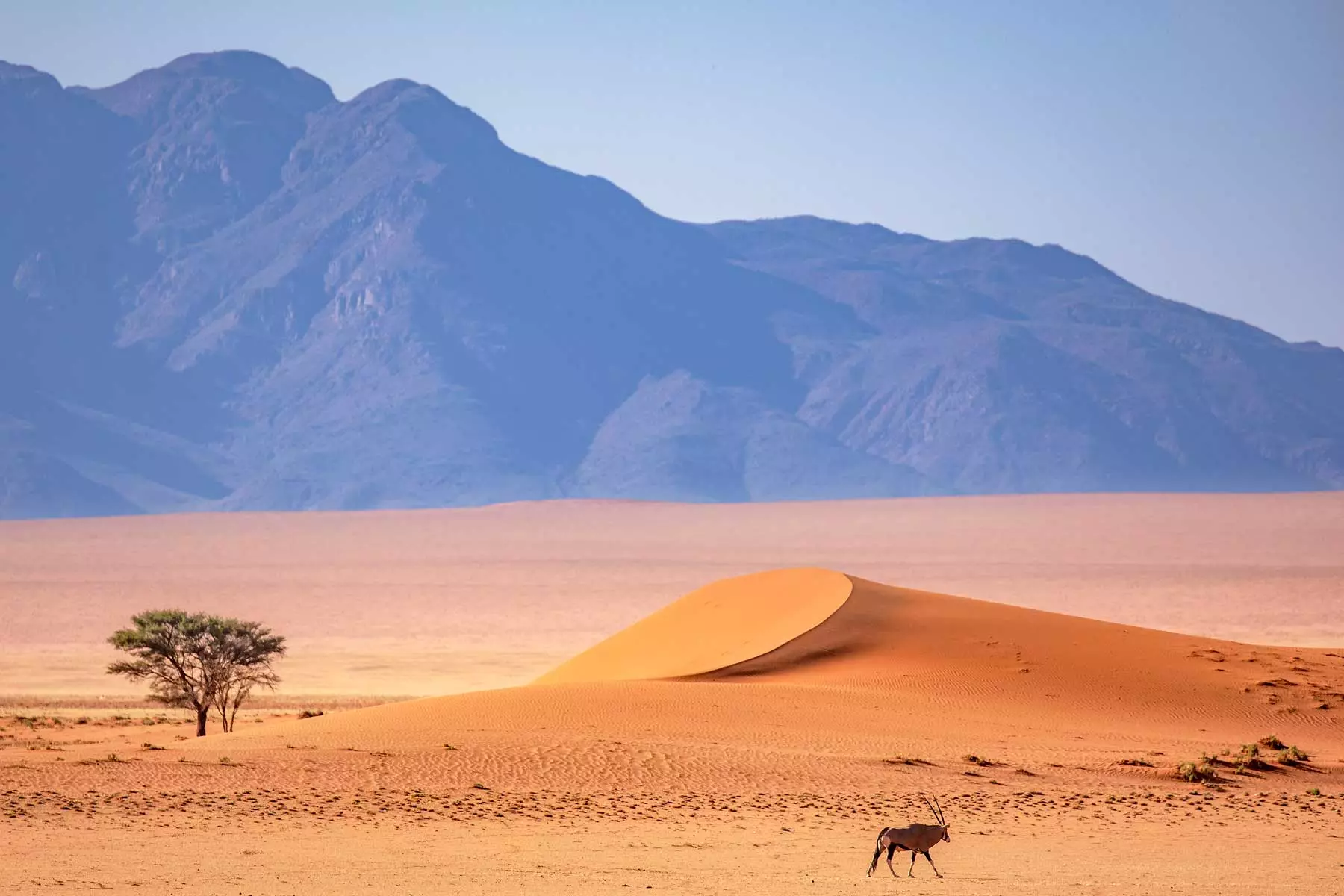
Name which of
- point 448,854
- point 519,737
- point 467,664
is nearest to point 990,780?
point 519,737

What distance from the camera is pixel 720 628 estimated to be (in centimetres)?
3138

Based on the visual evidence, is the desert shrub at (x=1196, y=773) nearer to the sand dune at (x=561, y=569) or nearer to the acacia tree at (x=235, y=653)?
the acacia tree at (x=235, y=653)

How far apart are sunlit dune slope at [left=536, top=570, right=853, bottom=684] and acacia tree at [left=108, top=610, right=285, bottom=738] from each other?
541 cm

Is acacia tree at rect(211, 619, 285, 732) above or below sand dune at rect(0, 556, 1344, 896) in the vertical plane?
above

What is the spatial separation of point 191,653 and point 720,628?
31.0ft

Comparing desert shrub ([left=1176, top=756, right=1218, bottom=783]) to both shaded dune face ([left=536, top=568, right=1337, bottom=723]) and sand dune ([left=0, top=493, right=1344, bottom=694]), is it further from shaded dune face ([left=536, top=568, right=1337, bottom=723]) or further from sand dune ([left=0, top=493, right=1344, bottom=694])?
sand dune ([left=0, top=493, right=1344, bottom=694])

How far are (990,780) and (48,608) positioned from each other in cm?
4974

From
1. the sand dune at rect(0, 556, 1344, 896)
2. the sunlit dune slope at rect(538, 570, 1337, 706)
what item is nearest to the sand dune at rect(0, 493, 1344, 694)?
the sunlit dune slope at rect(538, 570, 1337, 706)

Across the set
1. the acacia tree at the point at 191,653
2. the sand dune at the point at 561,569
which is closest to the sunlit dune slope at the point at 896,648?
the acacia tree at the point at 191,653

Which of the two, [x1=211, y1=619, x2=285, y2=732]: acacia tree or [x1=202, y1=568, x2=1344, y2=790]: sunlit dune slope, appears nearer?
[x1=202, y1=568, x2=1344, y2=790]: sunlit dune slope

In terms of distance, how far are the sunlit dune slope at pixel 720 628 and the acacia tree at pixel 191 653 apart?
17.8 ft

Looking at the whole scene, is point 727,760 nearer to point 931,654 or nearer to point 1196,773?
point 1196,773

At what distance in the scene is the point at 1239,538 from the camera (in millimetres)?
93312

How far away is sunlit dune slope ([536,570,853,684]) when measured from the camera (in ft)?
95.7
